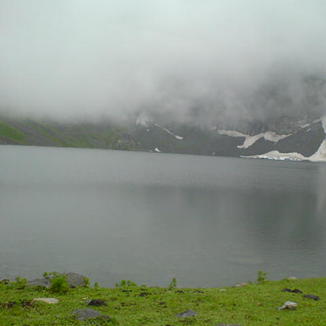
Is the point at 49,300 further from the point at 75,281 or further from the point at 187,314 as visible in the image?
the point at 187,314

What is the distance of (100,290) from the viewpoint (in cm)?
2666

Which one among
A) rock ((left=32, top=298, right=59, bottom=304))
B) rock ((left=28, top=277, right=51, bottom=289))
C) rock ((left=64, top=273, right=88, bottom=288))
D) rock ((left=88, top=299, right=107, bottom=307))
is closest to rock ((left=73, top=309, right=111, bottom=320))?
rock ((left=88, top=299, right=107, bottom=307))

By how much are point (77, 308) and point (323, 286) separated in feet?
67.2

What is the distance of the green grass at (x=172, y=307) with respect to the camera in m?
18.5

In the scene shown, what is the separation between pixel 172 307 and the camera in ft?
72.0

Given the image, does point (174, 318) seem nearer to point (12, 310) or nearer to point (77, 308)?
point (77, 308)

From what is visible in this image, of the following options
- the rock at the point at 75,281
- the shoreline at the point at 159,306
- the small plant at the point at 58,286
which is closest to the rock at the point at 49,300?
the shoreline at the point at 159,306

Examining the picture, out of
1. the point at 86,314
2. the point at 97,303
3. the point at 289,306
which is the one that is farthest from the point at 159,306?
the point at 289,306

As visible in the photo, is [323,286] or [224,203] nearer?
[323,286]

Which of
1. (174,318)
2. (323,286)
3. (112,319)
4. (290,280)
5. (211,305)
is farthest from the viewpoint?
(290,280)

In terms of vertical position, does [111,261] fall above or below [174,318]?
below

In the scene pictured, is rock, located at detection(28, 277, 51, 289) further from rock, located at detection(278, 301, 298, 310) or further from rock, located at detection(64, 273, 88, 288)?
rock, located at detection(278, 301, 298, 310)

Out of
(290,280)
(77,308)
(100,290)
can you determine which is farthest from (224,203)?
(77,308)

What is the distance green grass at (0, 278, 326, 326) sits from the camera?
18.5 meters
